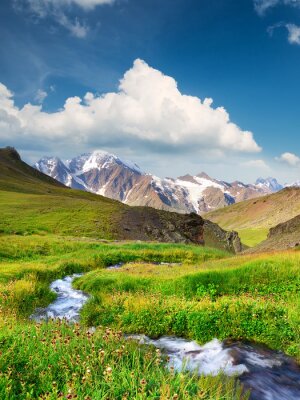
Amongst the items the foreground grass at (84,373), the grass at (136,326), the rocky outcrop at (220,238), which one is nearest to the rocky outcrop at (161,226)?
the rocky outcrop at (220,238)

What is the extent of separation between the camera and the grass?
6.98 m

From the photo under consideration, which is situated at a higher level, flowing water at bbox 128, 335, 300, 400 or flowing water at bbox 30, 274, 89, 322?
flowing water at bbox 128, 335, 300, 400

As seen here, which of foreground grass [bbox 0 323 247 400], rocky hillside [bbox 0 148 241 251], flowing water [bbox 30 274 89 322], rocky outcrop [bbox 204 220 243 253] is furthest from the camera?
rocky outcrop [bbox 204 220 243 253]

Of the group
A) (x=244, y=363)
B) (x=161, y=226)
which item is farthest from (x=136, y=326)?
(x=161, y=226)

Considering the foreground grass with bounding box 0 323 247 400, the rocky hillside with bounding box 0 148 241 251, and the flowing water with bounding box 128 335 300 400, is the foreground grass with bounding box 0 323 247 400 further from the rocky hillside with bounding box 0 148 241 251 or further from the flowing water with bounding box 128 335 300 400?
the rocky hillside with bounding box 0 148 241 251

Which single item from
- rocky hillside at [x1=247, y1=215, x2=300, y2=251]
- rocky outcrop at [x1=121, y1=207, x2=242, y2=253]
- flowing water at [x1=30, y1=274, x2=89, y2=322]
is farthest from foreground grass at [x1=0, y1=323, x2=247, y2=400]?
rocky outcrop at [x1=121, y1=207, x2=242, y2=253]

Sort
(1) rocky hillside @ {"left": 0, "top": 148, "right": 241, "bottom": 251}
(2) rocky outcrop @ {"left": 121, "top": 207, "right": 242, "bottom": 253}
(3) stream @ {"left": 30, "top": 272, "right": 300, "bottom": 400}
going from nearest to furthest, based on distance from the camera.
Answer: (3) stream @ {"left": 30, "top": 272, "right": 300, "bottom": 400}, (1) rocky hillside @ {"left": 0, "top": 148, "right": 241, "bottom": 251}, (2) rocky outcrop @ {"left": 121, "top": 207, "right": 242, "bottom": 253}

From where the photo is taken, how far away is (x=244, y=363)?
10.9 meters

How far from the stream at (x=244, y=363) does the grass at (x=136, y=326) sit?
511 millimetres

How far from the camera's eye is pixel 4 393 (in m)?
6.48

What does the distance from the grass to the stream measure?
51 centimetres

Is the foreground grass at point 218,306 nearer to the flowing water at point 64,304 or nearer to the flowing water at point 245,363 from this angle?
the flowing water at point 245,363

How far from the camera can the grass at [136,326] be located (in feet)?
22.9

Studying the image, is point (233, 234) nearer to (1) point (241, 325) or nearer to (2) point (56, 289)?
(2) point (56, 289)
